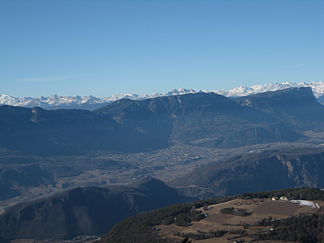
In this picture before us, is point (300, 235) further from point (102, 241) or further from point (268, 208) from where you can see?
point (102, 241)

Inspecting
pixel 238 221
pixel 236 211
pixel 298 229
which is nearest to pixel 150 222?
pixel 236 211

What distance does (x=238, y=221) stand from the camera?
15238cm

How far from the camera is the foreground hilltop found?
440 ft

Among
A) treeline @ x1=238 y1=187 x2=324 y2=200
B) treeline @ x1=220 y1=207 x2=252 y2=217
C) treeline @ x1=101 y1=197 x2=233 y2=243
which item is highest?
treeline @ x1=238 y1=187 x2=324 y2=200

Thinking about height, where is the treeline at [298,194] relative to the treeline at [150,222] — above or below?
above

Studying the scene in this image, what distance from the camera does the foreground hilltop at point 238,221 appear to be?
440ft

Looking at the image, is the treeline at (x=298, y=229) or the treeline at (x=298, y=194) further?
the treeline at (x=298, y=194)

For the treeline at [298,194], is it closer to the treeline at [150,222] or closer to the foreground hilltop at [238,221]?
the foreground hilltop at [238,221]

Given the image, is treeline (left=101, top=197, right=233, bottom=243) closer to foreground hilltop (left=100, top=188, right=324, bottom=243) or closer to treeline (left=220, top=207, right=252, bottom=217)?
foreground hilltop (left=100, top=188, right=324, bottom=243)

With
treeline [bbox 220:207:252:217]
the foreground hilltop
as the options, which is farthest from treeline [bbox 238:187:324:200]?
treeline [bbox 220:207:252:217]

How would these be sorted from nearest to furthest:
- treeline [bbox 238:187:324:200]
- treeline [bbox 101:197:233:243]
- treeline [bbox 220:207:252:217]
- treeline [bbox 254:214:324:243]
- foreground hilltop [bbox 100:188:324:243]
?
treeline [bbox 254:214:324:243], foreground hilltop [bbox 100:188:324:243], treeline [bbox 101:197:233:243], treeline [bbox 220:207:252:217], treeline [bbox 238:187:324:200]

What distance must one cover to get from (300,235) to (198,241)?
2705cm

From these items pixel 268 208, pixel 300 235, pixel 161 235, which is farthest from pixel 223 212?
pixel 300 235

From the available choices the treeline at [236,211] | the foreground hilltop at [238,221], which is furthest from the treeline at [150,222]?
the treeline at [236,211]
